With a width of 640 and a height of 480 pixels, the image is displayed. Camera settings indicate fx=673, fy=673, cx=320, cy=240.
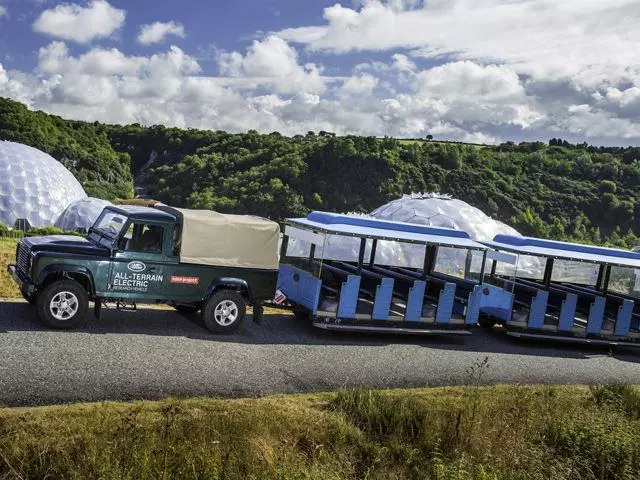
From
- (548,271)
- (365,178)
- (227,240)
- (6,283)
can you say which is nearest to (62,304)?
(227,240)

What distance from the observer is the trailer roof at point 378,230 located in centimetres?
1455

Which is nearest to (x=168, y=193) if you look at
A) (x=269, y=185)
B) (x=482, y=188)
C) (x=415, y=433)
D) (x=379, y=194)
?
(x=269, y=185)

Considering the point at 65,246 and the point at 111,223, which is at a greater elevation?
the point at 111,223

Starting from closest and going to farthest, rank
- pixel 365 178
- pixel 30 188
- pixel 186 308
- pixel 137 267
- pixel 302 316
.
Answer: pixel 137 267
pixel 186 308
pixel 302 316
pixel 30 188
pixel 365 178

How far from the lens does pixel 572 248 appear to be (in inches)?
709

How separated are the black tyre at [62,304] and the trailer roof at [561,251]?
33.7 feet

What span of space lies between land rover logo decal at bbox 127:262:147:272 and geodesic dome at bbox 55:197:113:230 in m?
33.2

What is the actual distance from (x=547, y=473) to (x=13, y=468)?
21.3ft

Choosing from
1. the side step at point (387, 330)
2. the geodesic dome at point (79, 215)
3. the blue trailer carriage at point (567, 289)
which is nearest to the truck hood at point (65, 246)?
the side step at point (387, 330)

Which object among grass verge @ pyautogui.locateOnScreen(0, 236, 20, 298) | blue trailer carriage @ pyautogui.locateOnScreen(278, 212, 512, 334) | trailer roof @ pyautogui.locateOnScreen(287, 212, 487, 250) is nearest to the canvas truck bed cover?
blue trailer carriage @ pyautogui.locateOnScreen(278, 212, 512, 334)

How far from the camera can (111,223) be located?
42.4 ft

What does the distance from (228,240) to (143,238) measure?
1.64 meters

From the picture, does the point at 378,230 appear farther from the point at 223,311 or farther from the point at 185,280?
the point at 185,280

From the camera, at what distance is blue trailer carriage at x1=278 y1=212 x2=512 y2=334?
1456 cm
